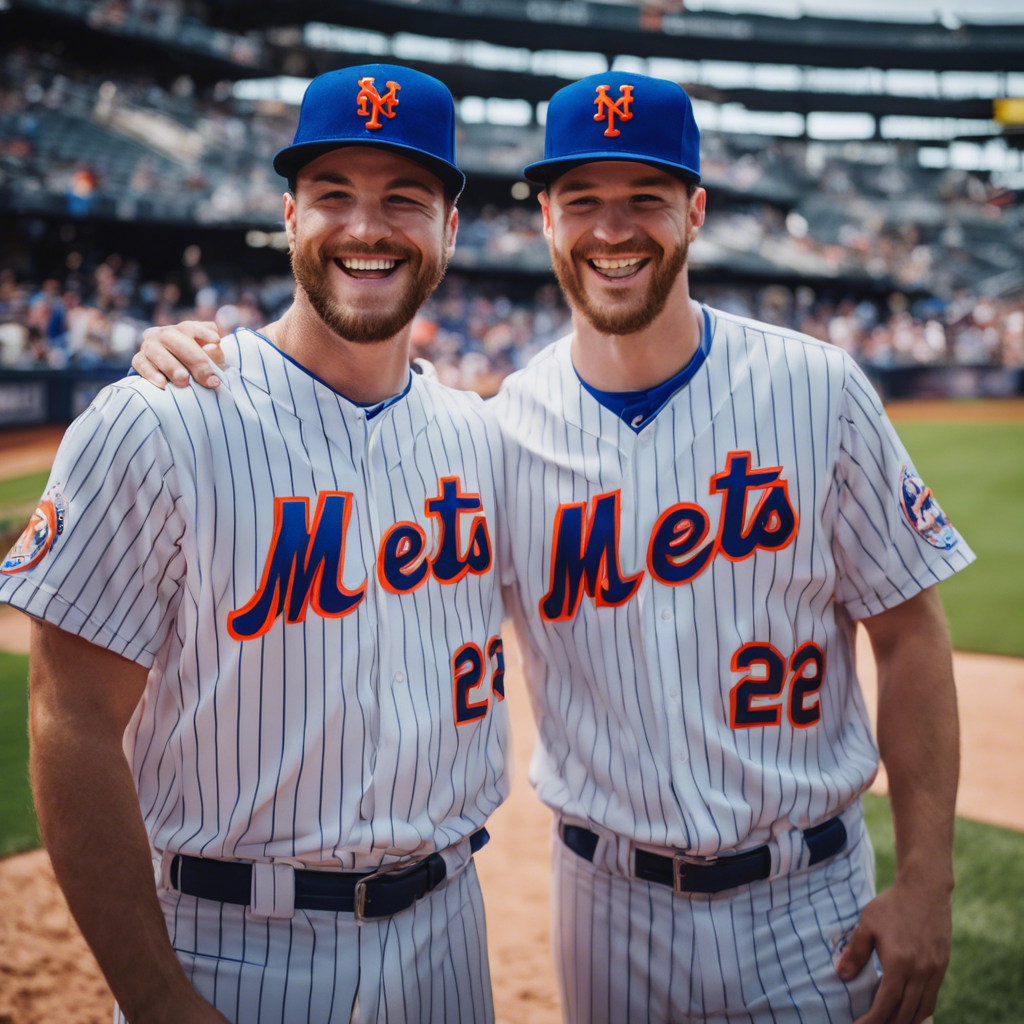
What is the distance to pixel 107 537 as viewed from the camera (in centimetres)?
158

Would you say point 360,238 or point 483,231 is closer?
point 360,238

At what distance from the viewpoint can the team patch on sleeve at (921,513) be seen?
1.94 metres

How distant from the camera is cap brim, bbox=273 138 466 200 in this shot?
1783mm

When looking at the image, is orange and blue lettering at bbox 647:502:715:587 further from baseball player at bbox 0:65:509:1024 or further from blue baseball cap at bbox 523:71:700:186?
blue baseball cap at bbox 523:71:700:186

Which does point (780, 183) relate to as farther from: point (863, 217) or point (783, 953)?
point (783, 953)

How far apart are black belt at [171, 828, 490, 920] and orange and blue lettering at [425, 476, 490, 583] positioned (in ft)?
1.89

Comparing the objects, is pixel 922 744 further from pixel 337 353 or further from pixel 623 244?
pixel 337 353

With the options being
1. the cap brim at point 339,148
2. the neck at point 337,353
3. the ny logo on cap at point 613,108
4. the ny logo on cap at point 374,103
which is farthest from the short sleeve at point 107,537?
the ny logo on cap at point 613,108

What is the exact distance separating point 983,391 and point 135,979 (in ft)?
69.4

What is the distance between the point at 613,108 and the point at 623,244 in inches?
10.7

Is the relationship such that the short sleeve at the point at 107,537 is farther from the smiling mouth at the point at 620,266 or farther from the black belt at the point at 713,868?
the black belt at the point at 713,868

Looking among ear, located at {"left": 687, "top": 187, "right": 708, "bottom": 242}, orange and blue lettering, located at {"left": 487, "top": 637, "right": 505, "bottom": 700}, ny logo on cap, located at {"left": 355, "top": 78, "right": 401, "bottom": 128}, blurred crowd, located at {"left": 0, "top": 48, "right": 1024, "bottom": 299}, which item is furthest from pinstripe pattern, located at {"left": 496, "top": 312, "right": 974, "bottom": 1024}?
blurred crowd, located at {"left": 0, "top": 48, "right": 1024, "bottom": 299}

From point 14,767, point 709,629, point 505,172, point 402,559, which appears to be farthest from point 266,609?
point 505,172

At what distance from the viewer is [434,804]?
1.79 m
